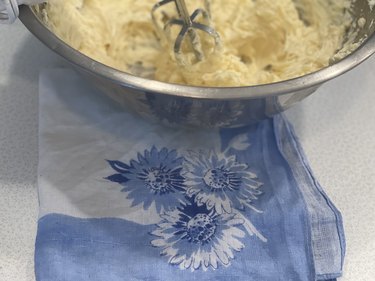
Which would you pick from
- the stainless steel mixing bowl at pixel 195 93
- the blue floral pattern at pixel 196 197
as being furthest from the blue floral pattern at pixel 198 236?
the stainless steel mixing bowl at pixel 195 93

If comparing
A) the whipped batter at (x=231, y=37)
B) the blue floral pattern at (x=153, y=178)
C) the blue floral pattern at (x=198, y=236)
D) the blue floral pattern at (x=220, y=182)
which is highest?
the whipped batter at (x=231, y=37)

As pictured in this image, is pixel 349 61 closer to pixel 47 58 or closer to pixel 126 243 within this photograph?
pixel 126 243

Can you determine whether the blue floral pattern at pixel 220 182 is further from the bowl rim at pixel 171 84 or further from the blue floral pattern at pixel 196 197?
the bowl rim at pixel 171 84

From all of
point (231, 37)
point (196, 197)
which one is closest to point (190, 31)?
point (231, 37)

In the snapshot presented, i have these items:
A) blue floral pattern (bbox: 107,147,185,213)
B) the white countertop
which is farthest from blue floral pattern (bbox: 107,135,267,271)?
the white countertop

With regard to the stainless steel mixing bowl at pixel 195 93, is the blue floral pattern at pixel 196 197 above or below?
below

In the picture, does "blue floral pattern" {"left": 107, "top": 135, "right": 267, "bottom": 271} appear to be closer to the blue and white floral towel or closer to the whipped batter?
the blue and white floral towel

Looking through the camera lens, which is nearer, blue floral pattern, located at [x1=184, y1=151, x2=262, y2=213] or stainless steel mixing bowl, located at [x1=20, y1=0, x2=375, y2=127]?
stainless steel mixing bowl, located at [x1=20, y1=0, x2=375, y2=127]
